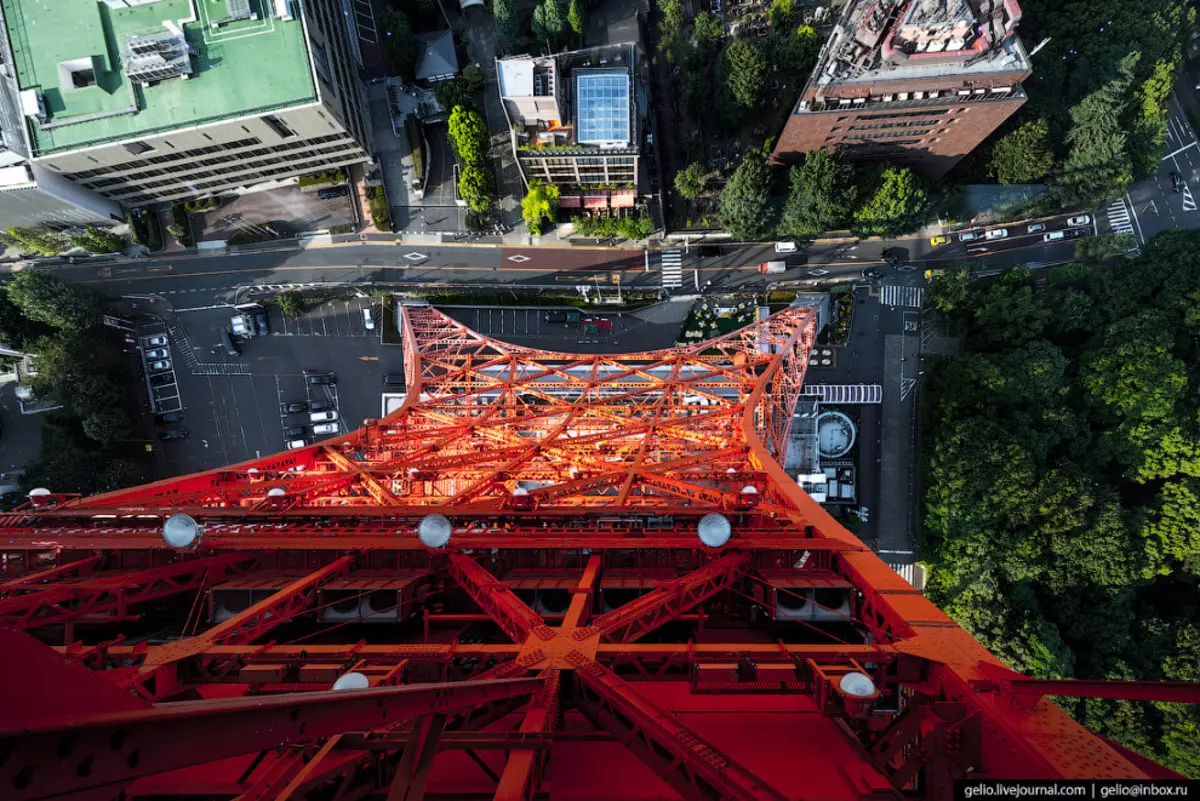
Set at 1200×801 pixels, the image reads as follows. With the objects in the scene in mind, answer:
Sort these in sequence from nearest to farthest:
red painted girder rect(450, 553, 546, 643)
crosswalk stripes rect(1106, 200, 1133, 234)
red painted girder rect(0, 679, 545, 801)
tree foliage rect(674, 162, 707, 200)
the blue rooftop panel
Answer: red painted girder rect(0, 679, 545, 801), red painted girder rect(450, 553, 546, 643), the blue rooftop panel, tree foliage rect(674, 162, 707, 200), crosswalk stripes rect(1106, 200, 1133, 234)

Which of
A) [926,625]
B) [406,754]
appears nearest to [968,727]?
[926,625]

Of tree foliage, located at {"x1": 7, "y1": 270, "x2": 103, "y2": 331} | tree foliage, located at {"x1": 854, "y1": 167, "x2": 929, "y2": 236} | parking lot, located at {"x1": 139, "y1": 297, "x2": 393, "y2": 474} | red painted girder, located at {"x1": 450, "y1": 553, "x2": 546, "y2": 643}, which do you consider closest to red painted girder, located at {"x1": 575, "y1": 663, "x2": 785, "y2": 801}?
red painted girder, located at {"x1": 450, "y1": 553, "x2": 546, "y2": 643}

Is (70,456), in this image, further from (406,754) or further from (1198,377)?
(1198,377)

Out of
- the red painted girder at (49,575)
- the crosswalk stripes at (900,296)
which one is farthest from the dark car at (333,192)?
the crosswalk stripes at (900,296)

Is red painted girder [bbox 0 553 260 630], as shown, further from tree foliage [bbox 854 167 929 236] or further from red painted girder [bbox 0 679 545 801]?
tree foliage [bbox 854 167 929 236]

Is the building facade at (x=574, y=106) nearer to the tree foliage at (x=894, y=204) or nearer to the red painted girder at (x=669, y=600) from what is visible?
the tree foliage at (x=894, y=204)

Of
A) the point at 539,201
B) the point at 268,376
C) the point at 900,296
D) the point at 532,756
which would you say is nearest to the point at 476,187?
the point at 539,201

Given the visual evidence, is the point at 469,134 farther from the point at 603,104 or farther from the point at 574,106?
the point at 603,104
